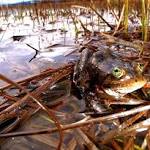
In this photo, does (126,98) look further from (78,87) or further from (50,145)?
(50,145)

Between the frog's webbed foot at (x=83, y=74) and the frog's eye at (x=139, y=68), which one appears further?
the frog's webbed foot at (x=83, y=74)

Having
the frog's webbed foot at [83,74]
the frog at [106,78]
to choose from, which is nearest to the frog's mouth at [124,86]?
the frog at [106,78]

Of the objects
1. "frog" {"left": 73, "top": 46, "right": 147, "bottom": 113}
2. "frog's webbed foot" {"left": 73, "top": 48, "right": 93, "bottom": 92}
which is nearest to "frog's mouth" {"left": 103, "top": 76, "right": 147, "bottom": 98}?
"frog" {"left": 73, "top": 46, "right": 147, "bottom": 113}

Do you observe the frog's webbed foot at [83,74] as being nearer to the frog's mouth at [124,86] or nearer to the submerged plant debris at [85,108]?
the submerged plant debris at [85,108]

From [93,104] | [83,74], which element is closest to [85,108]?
[93,104]

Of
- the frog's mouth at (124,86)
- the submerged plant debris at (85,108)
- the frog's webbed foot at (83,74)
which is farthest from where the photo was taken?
the frog's webbed foot at (83,74)

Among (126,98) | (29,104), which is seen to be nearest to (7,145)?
(29,104)

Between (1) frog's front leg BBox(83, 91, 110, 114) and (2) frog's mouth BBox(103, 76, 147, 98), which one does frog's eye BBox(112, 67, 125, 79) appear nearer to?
(2) frog's mouth BBox(103, 76, 147, 98)

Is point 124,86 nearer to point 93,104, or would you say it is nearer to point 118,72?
point 118,72
